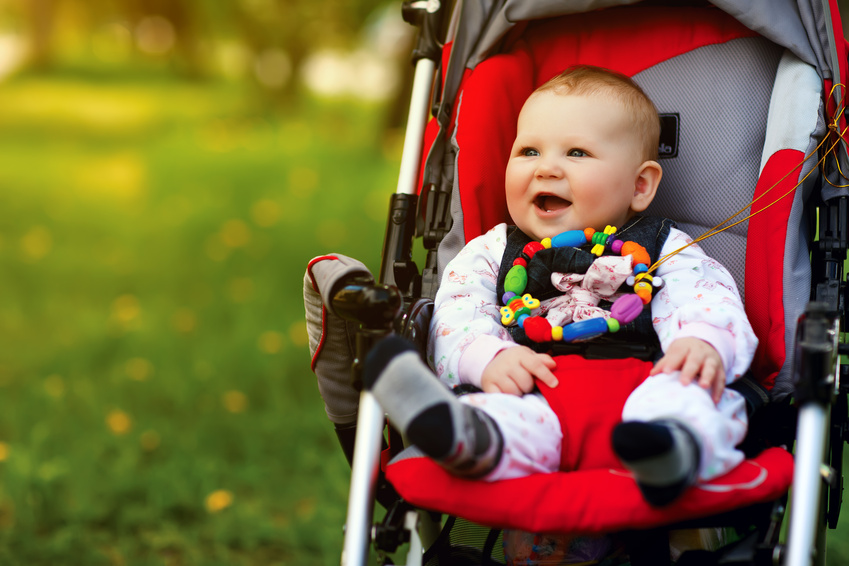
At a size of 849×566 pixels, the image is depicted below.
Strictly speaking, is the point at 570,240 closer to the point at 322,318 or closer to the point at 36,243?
the point at 322,318

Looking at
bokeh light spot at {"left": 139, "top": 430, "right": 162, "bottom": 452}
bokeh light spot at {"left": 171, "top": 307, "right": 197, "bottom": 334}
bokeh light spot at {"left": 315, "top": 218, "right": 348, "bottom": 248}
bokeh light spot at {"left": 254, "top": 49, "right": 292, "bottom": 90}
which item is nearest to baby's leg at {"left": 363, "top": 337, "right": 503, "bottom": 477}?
bokeh light spot at {"left": 139, "top": 430, "right": 162, "bottom": 452}

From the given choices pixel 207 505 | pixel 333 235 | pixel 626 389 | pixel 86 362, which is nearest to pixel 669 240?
pixel 626 389

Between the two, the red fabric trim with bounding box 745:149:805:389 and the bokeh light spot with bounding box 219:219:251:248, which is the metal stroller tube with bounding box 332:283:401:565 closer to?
the red fabric trim with bounding box 745:149:805:389

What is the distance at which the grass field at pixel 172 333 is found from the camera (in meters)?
2.72

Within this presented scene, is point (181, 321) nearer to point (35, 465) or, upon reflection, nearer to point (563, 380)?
point (35, 465)

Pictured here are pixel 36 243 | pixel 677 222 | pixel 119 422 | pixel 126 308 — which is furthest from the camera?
pixel 36 243

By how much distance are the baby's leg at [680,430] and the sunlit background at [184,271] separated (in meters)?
1.48

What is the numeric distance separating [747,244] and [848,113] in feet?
1.19

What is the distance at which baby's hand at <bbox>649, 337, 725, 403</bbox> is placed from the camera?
1470 millimetres

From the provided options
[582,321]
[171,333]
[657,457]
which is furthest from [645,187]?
[171,333]

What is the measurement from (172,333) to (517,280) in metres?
2.68

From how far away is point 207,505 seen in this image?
9.27 ft

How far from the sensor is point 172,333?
13.5 feet

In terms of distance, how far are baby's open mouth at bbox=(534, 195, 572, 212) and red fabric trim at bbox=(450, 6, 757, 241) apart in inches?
8.4
